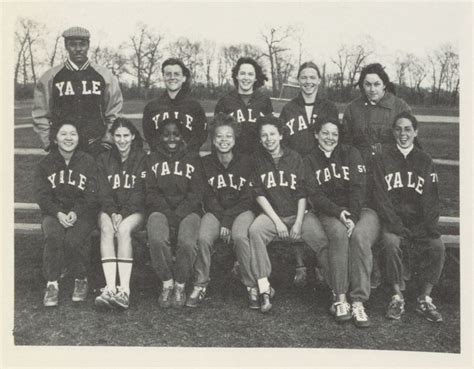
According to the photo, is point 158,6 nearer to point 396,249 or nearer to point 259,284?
point 259,284

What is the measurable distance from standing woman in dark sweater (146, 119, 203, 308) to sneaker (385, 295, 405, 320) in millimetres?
1035

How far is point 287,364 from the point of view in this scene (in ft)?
8.06

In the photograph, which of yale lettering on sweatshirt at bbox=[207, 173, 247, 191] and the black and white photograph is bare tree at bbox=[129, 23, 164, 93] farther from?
yale lettering on sweatshirt at bbox=[207, 173, 247, 191]

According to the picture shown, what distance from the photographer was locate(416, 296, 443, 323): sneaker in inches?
102

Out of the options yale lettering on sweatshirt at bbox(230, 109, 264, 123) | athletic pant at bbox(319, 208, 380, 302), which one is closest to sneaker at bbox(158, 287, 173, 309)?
athletic pant at bbox(319, 208, 380, 302)

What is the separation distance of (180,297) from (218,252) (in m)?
0.73

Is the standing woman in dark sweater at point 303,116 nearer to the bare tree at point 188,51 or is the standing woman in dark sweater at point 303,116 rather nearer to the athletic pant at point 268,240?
the athletic pant at point 268,240

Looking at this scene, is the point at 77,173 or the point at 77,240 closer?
the point at 77,240

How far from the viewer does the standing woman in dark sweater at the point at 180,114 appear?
3.13m

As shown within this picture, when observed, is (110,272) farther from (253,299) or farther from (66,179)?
(253,299)

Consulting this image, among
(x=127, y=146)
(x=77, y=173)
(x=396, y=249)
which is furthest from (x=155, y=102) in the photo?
(x=396, y=249)

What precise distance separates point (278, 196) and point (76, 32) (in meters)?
1.53

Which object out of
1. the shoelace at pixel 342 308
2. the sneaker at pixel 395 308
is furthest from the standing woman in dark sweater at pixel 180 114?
the sneaker at pixel 395 308

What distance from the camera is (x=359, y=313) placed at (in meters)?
2.54
